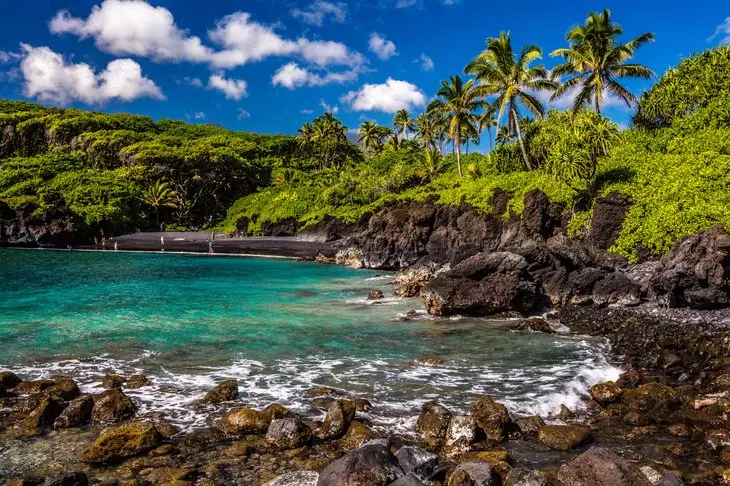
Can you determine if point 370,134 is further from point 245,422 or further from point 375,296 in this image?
point 245,422

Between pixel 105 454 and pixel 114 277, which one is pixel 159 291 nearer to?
pixel 114 277

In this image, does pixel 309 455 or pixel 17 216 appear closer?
pixel 309 455

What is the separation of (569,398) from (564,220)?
2874cm

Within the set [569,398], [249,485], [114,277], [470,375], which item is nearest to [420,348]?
[470,375]

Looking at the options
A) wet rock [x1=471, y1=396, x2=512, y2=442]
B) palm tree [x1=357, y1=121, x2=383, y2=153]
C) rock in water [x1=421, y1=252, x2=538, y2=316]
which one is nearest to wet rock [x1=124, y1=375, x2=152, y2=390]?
wet rock [x1=471, y1=396, x2=512, y2=442]

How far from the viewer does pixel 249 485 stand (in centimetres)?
870

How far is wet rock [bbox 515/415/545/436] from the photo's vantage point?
1098 cm

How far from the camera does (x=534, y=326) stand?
21.5m

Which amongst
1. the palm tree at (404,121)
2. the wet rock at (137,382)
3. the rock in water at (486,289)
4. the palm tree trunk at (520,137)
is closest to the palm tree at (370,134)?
the palm tree at (404,121)

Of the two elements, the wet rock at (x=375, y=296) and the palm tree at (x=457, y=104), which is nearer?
the wet rock at (x=375, y=296)

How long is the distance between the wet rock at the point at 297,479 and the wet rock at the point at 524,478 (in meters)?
3.27

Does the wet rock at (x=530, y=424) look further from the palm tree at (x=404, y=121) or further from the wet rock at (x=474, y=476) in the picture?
the palm tree at (x=404, y=121)

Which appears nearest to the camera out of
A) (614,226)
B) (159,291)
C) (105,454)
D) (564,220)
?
(105,454)

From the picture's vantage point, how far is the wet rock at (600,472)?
7949 millimetres
